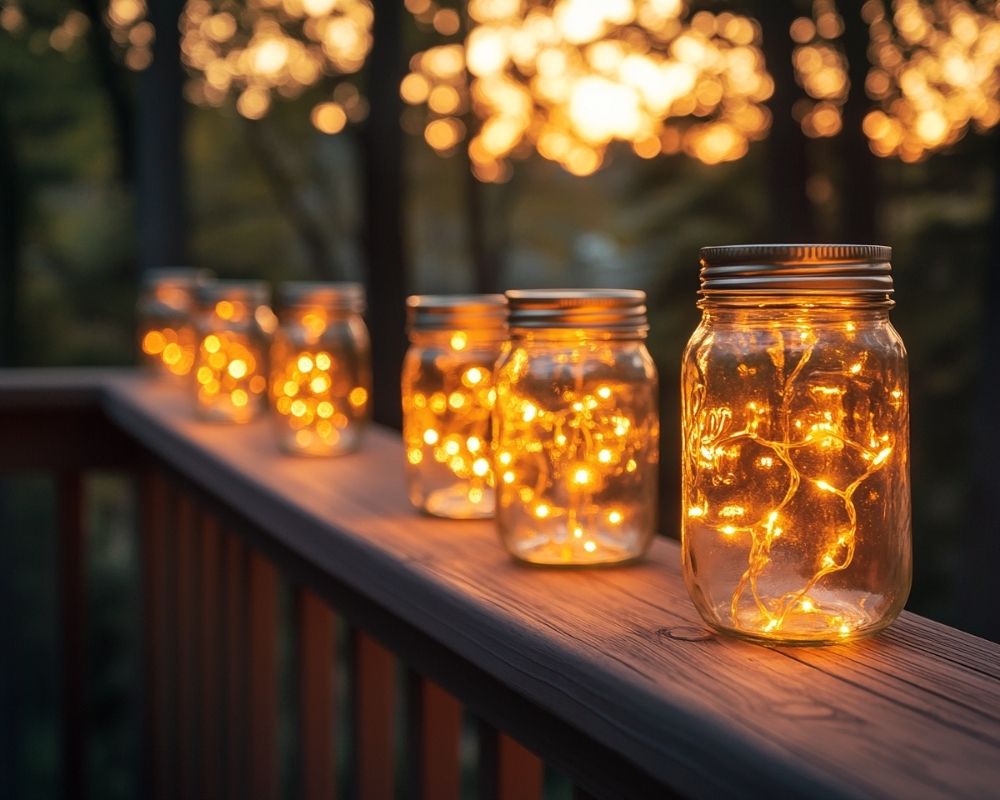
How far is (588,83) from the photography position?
27.5 feet

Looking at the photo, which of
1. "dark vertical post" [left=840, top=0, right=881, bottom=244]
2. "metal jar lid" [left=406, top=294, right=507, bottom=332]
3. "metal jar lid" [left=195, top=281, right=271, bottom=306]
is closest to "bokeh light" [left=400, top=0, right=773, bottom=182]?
"dark vertical post" [left=840, top=0, right=881, bottom=244]

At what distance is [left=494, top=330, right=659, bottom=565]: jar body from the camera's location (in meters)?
0.95

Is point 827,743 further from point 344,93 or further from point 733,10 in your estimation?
point 344,93

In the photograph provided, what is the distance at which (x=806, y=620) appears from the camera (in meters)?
0.73

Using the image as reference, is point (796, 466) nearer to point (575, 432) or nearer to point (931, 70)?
point (575, 432)

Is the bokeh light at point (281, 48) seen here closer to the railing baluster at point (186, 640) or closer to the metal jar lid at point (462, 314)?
the railing baluster at point (186, 640)

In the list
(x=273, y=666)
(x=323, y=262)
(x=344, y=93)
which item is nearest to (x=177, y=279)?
(x=273, y=666)

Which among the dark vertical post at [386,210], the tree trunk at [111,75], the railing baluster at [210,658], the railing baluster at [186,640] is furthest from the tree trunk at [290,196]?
the railing baluster at [210,658]

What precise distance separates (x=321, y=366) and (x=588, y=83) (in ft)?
23.1

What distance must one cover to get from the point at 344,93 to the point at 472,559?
31.3ft

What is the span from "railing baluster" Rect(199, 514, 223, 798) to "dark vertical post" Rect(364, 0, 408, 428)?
9.53ft

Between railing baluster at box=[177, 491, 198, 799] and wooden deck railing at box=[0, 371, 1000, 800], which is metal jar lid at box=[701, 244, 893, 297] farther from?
railing baluster at box=[177, 491, 198, 799]

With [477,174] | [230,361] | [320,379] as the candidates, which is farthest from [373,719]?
[477,174]

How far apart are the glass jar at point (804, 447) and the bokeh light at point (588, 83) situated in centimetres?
493
